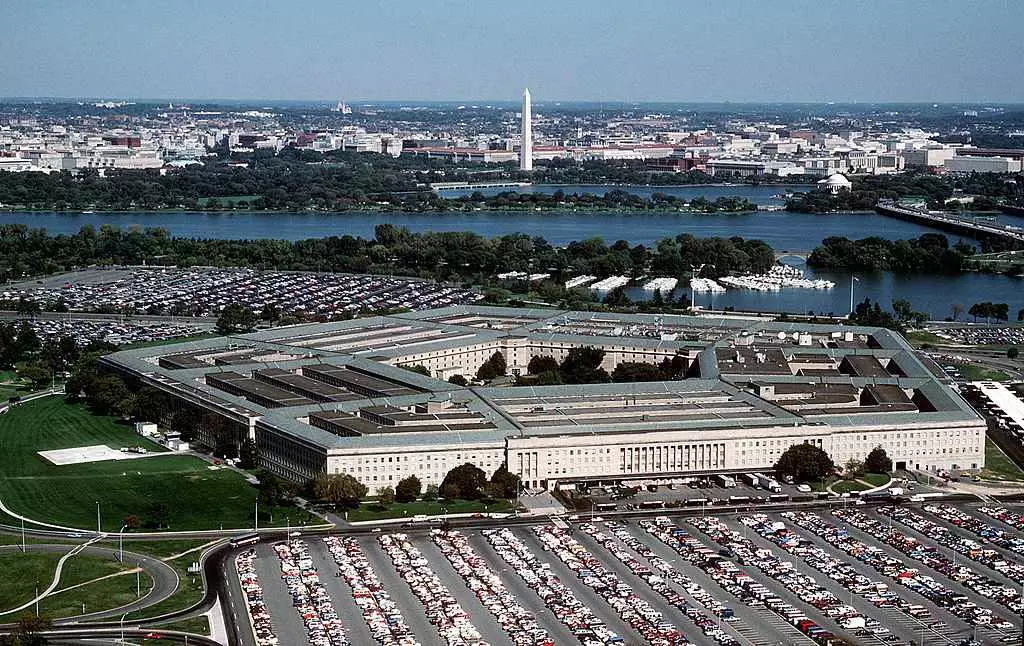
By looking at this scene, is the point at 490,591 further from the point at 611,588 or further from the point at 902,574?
the point at 902,574

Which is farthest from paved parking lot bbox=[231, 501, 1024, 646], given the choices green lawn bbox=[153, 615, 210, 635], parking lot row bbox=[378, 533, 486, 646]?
green lawn bbox=[153, 615, 210, 635]

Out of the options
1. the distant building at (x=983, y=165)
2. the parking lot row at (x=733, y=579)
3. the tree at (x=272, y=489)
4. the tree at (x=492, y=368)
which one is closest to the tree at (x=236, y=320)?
the tree at (x=492, y=368)

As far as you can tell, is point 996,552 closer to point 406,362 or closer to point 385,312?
point 406,362

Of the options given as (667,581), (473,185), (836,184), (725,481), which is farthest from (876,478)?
(473,185)

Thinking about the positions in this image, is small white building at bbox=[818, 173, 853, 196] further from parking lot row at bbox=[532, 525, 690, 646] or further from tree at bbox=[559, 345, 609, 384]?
parking lot row at bbox=[532, 525, 690, 646]

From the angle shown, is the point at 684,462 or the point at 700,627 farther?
the point at 684,462

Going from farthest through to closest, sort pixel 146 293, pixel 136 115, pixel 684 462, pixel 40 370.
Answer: pixel 136 115 < pixel 146 293 < pixel 40 370 < pixel 684 462

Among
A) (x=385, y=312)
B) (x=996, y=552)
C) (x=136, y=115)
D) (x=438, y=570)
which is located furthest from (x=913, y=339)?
(x=136, y=115)
